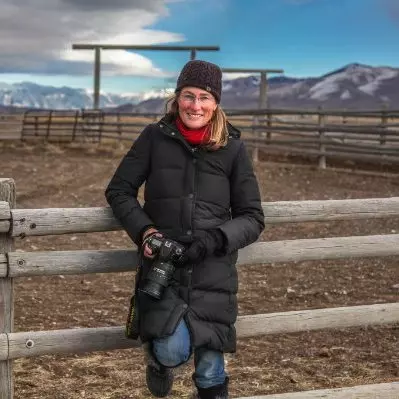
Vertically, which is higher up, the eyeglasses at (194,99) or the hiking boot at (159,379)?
the eyeglasses at (194,99)

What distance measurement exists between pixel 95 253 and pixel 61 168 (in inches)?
498

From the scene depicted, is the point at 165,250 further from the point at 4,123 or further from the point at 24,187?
the point at 4,123

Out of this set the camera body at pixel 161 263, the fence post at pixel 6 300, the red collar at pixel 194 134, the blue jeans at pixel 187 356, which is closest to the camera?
the camera body at pixel 161 263

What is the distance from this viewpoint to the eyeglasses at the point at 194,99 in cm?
316

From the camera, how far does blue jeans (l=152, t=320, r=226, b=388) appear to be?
9.94 ft

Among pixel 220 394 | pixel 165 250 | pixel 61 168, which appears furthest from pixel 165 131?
pixel 61 168

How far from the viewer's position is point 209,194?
3119 millimetres

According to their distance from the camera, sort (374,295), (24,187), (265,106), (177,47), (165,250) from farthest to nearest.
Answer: (177,47)
(265,106)
(24,187)
(374,295)
(165,250)

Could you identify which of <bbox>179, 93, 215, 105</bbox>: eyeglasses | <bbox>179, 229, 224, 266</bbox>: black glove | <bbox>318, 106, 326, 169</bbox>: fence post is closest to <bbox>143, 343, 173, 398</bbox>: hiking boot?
<bbox>179, 229, 224, 266</bbox>: black glove

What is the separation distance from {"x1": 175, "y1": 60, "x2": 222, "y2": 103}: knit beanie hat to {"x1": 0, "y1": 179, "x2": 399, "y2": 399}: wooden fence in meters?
0.69

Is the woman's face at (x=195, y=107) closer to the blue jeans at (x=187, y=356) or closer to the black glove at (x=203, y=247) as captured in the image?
the black glove at (x=203, y=247)

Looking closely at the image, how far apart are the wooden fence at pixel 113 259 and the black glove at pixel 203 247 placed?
0.56 meters

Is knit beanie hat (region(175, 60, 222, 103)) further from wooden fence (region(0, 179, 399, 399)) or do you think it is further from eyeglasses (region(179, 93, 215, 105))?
wooden fence (region(0, 179, 399, 399))

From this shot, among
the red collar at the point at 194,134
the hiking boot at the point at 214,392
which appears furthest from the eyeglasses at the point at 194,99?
the hiking boot at the point at 214,392
